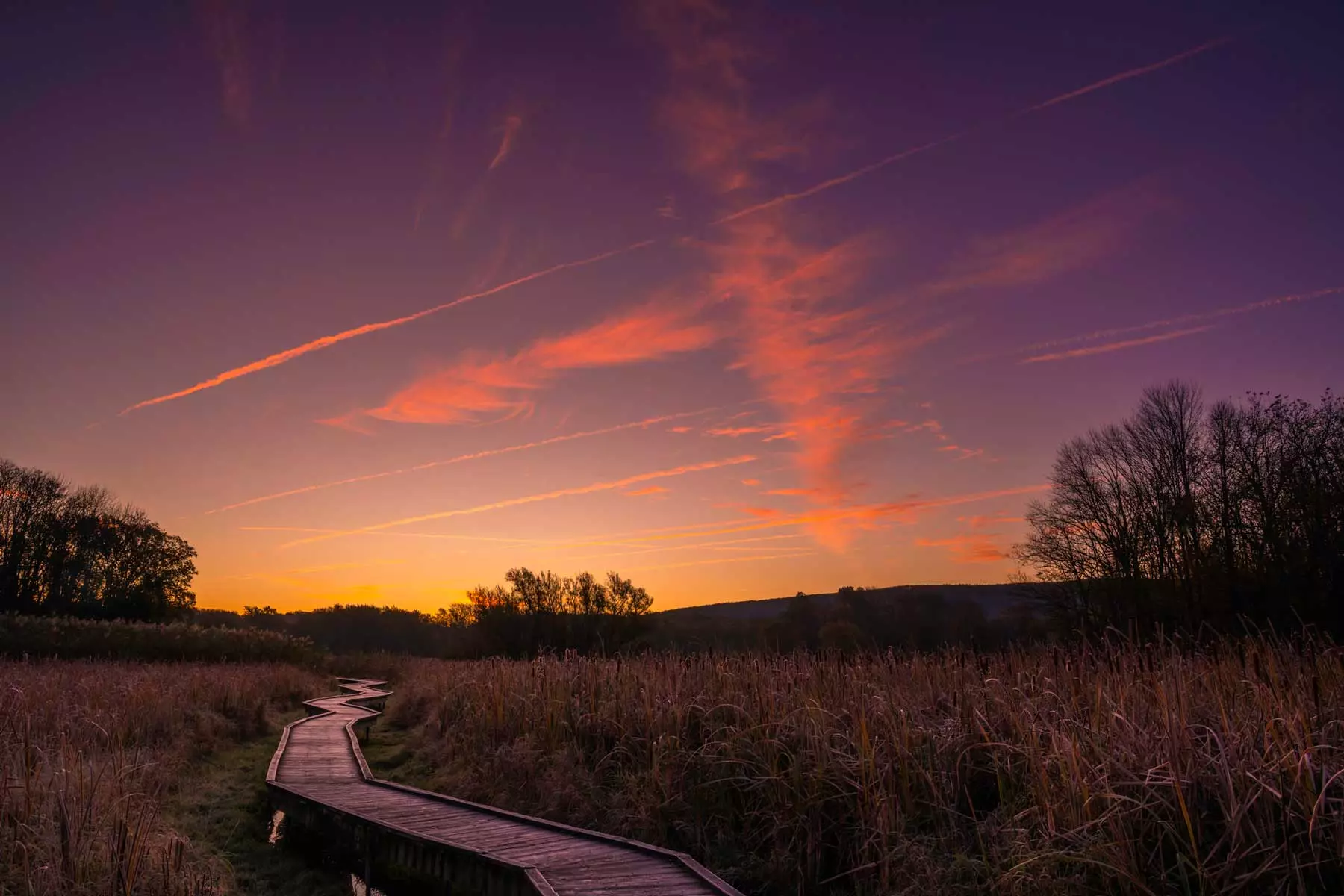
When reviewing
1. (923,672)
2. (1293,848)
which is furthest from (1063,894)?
(923,672)

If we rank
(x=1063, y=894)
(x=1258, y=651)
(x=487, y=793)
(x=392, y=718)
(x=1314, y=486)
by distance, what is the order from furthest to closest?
(x=1314, y=486) → (x=392, y=718) → (x=487, y=793) → (x=1258, y=651) → (x=1063, y=894)

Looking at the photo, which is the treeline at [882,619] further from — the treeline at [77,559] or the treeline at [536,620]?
the treeline at [77,559]

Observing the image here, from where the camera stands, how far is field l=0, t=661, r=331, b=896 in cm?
567

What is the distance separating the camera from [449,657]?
45.9m

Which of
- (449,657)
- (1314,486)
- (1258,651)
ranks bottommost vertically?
(449,657)

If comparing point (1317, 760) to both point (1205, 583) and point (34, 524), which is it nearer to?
point (1205, 583)

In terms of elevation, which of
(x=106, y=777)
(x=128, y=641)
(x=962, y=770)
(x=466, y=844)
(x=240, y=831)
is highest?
(x=128, y=641)

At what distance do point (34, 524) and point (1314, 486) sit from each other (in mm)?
60826

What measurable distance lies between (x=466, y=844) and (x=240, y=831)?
4.09m

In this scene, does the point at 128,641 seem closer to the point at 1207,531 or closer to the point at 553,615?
the point at 553,615

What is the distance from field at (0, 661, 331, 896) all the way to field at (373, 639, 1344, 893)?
12.8 feet

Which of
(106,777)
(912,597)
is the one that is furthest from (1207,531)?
(106,777)

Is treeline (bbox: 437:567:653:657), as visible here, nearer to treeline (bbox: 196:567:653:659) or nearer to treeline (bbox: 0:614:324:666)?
treeline (bbox: 196:567:653:659)

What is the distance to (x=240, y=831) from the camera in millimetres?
9211
